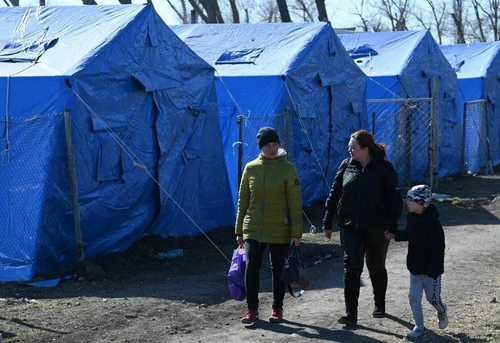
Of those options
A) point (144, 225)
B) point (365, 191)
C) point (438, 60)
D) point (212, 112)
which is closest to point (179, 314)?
point (365, 191)

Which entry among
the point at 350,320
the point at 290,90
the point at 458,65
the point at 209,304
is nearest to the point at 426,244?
the point at 350,320

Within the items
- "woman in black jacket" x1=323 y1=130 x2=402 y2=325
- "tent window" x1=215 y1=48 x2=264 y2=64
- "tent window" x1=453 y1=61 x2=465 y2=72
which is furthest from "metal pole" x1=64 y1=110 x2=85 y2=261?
"tent window" x1=453 y1=61 x2=465 y2=72

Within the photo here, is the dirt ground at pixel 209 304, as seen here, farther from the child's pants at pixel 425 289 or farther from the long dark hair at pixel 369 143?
the long dark hair at pixel 369 143

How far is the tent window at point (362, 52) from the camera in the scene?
20533 millimetres

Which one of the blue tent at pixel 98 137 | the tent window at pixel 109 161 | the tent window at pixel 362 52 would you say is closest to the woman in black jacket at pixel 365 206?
the blue tent at pixel 98 137

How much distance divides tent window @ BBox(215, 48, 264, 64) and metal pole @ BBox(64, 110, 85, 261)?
6.16 m

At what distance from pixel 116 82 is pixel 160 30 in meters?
1.48

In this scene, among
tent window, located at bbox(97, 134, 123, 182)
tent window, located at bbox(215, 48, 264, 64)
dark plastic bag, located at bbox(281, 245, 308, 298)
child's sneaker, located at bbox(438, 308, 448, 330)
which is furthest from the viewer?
tent window, located at bbox(215, 48, 264, 64)

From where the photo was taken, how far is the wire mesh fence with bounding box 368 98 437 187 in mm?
19141

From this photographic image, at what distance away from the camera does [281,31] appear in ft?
54.2

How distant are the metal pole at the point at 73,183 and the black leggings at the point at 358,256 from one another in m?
4.12

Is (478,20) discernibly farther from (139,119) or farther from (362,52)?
(139,119)

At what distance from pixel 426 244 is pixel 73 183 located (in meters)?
4.95

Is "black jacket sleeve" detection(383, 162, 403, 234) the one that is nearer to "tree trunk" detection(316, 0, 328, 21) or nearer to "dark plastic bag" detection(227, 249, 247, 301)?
"dark plastic bag" detection(227, 249, 247, 301)
